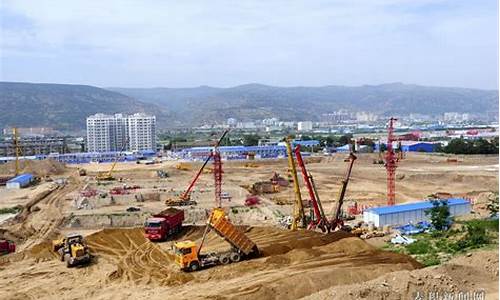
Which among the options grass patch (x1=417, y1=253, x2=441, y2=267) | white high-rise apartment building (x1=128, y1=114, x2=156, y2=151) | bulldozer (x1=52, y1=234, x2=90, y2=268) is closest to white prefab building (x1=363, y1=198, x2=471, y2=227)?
grass patch (x1=417, y1=253, x2=441, y2=267)

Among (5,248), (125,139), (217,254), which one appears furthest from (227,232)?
(125,139)

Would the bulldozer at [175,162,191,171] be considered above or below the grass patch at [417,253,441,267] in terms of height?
below

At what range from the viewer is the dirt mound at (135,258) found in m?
17.1

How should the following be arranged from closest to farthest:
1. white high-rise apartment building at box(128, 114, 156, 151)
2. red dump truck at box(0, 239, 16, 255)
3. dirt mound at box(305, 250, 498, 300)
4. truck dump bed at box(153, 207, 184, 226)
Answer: dirt mound at box(305, 250, 498, 300) → red dump truck at box(0, 239, 16, 255) → truck dump bed at box(153, 207, 184, 226) → white high-rise apartment building at box(128, 114, 156, 151)

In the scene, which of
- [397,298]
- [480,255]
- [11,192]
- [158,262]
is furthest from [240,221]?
[11,192]

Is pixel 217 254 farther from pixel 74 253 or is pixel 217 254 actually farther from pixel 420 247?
pixel 420 247

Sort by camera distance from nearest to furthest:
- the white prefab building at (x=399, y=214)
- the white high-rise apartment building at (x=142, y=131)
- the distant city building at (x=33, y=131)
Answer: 1. the white prefab building at (x=399, y=214)
2. the white high-rise apartment building at (x=142, y=131)
3. the distant city building at (x=33, y=131)

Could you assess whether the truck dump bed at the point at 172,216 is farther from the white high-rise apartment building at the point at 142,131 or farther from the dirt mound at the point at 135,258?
the white high-rise apartment building at the point at 142,131

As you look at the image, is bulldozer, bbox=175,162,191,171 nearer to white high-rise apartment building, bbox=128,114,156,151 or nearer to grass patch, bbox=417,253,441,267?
grass patch, bbox=417,253,441,267

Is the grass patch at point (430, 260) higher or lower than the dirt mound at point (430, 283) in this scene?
lower

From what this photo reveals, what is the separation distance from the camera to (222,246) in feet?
69.1

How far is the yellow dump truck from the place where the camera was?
57.7ft

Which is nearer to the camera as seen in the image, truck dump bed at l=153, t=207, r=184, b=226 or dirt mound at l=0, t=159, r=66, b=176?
truck dump bed at l=153, t=207, r=184, b=226

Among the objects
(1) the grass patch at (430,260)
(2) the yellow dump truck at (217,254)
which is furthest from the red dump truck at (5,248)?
(1) the grass patch at (430,260)
